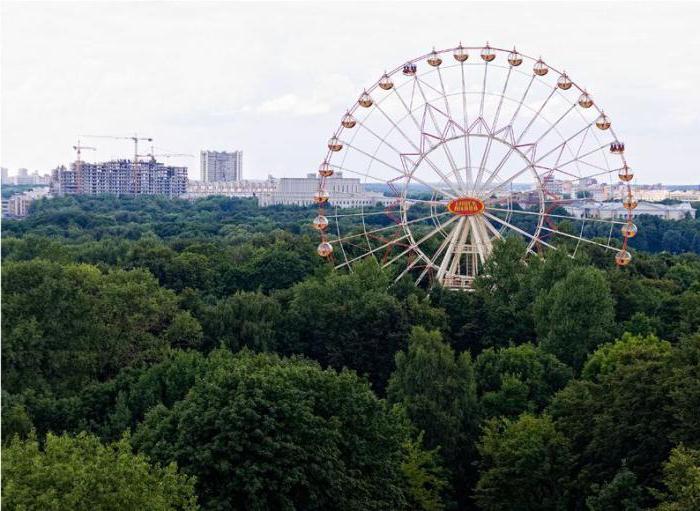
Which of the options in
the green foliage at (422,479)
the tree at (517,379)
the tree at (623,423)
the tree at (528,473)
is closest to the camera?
the tree at (623,423)

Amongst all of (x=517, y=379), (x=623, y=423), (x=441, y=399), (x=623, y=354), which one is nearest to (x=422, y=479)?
(x=441, y=399)

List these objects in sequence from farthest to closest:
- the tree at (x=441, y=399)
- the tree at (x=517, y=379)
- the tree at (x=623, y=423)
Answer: the tree at (x=517, y=379), the tree at (x=441, y=399), the tree at (x=623, y=423)

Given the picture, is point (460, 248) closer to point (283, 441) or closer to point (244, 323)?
point (244, 323)

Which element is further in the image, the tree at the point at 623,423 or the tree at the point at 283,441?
the tree at the point at 623,423

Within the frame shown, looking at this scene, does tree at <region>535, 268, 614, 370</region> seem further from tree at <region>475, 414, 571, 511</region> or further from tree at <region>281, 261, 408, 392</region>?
tree at <region>475, 414, 571, 511</region>

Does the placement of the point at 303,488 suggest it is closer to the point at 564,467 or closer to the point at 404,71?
the point at 564,467

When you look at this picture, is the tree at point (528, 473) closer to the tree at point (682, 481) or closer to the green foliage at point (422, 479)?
the green foliage at point (422, 479)

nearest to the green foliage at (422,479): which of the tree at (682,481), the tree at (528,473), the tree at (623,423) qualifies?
the tree at (528,473)

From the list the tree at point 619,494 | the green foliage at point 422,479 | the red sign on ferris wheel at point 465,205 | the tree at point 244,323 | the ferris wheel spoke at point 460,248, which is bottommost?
the green foliage at point 422,479
